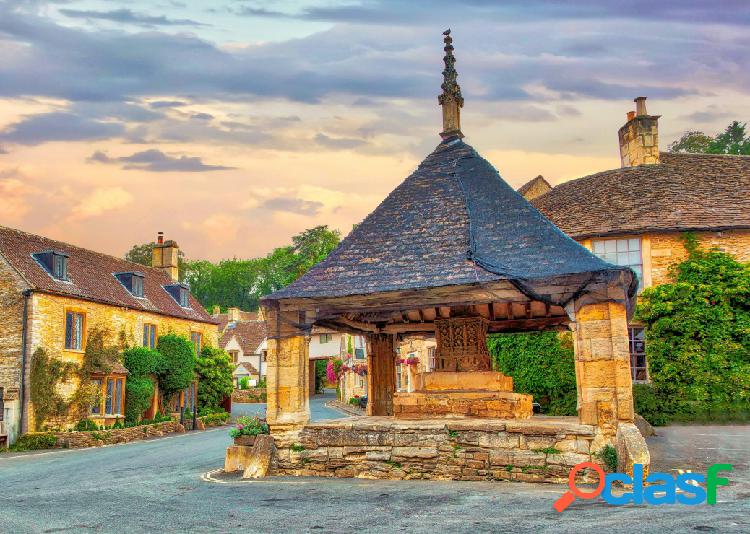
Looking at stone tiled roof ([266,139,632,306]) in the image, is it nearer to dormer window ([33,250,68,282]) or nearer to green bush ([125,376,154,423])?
dormer window ([33,250,68,282])

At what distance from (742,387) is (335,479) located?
1281 cm

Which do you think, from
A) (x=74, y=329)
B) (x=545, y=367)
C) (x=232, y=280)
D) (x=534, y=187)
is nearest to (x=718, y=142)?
(x=534, y=187)

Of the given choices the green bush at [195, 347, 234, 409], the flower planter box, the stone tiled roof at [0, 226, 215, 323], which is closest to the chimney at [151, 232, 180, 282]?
the stone tiled roof at [0, 226, 215, 323]

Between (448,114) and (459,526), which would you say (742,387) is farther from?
(459,526)

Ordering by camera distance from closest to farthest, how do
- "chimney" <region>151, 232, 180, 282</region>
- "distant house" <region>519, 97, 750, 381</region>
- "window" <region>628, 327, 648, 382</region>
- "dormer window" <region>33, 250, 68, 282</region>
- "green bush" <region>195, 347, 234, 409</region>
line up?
1. "distant house" <region>519, 97, 750, 381</region>
2. "window" <region>628, 327, 648, 382</region>
3. "dormer window" <region>33, 250, 68, 282</region>
4. "green bush" <region>195, 347, 234, 409</region>
5. "chimney" <region>151, 232, 180, 282</region>

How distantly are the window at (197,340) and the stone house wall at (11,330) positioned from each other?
1082 centimetres

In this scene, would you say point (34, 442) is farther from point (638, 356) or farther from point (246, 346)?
point (246, 346)

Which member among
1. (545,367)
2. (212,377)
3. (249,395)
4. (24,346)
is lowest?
(249,395)

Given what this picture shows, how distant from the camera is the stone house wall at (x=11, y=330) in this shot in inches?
923

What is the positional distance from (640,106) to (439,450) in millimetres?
17183

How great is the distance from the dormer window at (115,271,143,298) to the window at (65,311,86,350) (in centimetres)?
459

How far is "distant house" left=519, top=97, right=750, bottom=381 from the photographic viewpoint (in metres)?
20.0

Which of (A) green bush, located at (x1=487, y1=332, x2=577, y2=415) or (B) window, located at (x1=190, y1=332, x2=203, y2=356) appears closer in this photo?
(A) green bush, located at (x1=487, y1=332, x2=577, y2=415)

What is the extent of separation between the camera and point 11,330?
77.5 feet
